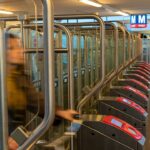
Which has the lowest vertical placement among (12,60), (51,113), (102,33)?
(51,113)

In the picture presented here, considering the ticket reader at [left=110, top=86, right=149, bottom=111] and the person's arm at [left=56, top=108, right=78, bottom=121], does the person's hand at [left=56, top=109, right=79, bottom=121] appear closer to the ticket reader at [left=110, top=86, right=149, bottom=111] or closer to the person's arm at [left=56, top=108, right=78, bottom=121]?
the person's arm at [left=56, top=108, right=78, bottom=121]

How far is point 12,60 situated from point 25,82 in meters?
0.33

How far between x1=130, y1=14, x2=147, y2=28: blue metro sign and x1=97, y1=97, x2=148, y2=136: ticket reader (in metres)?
7.68

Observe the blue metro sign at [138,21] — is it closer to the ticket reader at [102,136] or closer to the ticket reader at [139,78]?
the ticket reader at [139,78]

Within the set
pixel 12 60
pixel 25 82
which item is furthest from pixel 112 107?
pixel 12 60

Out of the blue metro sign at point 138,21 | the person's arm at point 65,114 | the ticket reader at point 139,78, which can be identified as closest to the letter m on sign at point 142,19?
the blue metro sign at point 138,21

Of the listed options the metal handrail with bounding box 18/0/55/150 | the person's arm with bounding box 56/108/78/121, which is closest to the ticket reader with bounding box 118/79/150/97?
the person's arm with bounding box 56/108/78/121

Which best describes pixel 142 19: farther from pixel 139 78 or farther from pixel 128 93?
pixel 128 93

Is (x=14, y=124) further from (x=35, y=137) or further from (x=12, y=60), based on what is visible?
(x=12, y=60)

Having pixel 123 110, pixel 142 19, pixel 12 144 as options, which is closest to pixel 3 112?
pixel 12 144

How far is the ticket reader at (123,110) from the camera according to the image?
168 inches

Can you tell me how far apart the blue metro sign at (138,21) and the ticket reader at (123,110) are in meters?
7.68

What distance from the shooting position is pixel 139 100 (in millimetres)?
5555

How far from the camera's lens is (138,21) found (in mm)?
12023
